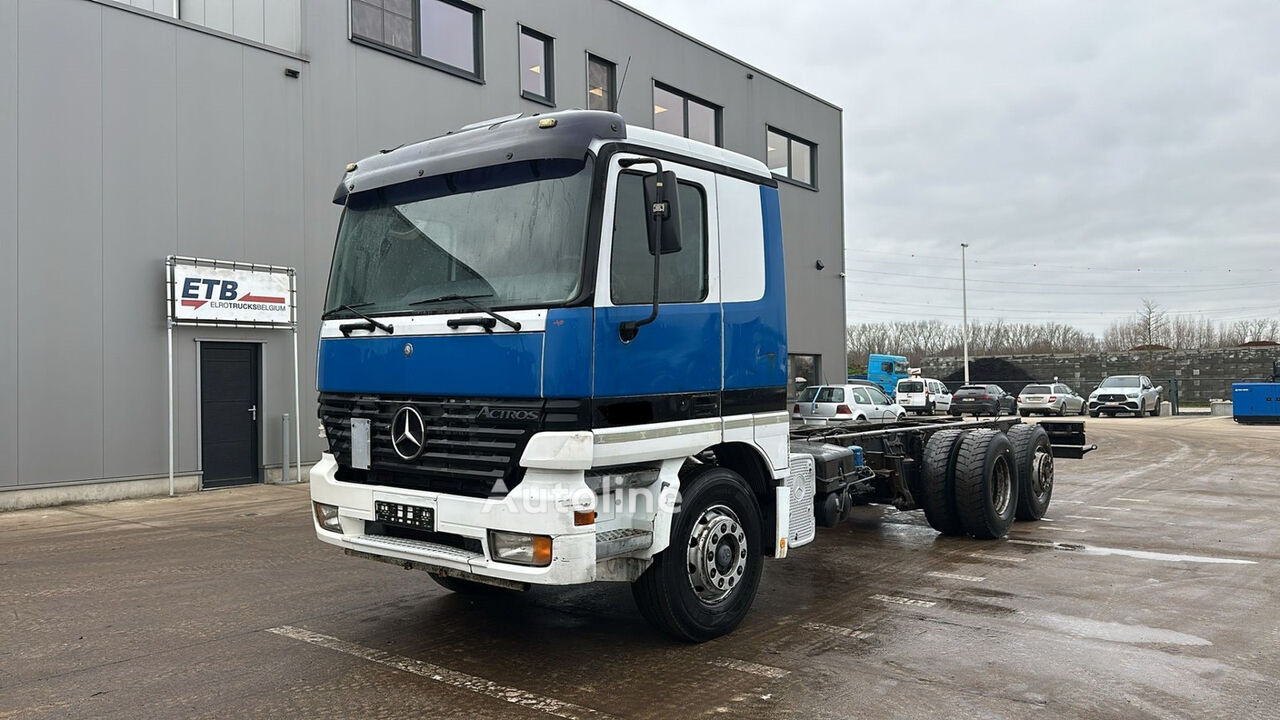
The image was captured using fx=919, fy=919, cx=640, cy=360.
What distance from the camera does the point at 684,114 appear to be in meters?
22.1

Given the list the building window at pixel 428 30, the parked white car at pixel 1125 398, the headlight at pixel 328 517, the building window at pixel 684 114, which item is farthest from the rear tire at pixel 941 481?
the parked white car at pixel 1125 398

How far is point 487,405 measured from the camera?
4.74 meters

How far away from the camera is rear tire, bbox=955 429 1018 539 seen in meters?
8.69

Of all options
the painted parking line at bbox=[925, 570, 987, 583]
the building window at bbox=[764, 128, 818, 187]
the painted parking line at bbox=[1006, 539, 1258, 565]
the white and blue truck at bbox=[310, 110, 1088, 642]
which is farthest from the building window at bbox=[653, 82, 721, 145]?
the white and blue truck at bbox=[310, 110, 1088, 642]

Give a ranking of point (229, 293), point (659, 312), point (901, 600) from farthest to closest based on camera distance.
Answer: point (229, 293) < point (901, 600) < point (659, 312)

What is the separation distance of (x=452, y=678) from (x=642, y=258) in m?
2.41

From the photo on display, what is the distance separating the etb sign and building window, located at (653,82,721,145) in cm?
1002


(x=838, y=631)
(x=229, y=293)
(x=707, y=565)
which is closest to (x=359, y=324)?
(x=707, y=565)

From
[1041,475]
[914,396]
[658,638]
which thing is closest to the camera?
[658,638]

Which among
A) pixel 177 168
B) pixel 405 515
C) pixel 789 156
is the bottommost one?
pixel 405 515

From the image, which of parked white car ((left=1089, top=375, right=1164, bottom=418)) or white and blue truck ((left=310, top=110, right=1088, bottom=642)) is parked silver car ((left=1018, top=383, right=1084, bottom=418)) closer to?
parked white car ((left=1089, top=375, right=1164, bottom=418))

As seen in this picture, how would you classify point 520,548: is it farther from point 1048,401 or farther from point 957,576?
point 1048,401

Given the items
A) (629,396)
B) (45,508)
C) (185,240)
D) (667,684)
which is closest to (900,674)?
(667,684)

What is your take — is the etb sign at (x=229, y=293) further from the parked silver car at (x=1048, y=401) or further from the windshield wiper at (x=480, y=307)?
the parked silver car at (x=1048, y=401)
